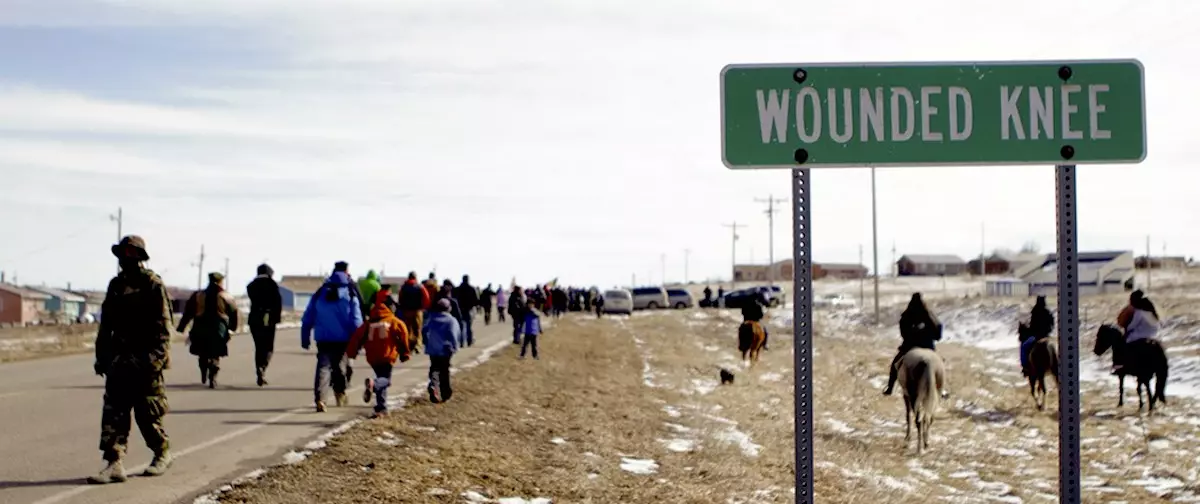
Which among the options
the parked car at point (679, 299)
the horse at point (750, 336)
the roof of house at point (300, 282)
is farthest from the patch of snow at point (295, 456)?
the roof of house at point (300, 282)

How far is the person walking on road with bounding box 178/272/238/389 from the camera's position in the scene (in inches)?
640

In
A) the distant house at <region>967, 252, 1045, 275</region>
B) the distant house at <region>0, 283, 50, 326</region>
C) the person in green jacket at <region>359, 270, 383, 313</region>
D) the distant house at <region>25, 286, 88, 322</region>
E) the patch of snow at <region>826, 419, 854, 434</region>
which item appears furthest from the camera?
the distant house at <region>967, 252, 1045, 275</region>

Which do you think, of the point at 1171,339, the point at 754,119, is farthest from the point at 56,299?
the point at 754,119

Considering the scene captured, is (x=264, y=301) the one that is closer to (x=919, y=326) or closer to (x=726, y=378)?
(x=919, y=326)

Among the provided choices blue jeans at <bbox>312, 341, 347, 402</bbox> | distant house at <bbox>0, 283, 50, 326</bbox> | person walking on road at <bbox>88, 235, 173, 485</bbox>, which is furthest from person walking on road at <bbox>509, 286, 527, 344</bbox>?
distant house at <bbox>0, 283, 50, 326</bbox>

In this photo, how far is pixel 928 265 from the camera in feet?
539

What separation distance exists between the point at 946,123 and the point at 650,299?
6936cm

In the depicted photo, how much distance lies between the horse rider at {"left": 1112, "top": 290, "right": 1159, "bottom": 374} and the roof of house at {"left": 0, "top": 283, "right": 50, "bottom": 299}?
99522 mm

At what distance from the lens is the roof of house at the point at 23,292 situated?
98.8 m

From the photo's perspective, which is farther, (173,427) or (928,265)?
Result: (928,265)

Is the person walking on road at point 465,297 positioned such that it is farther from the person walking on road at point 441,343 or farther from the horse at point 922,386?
the horse at point 922,386

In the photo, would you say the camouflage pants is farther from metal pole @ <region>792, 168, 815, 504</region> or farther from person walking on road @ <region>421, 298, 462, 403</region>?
metal pole @ <region>792, 168, 815, 504</region>

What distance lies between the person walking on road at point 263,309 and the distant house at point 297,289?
10648cm

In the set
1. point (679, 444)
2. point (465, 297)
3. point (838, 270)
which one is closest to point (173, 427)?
point (679, 444)
